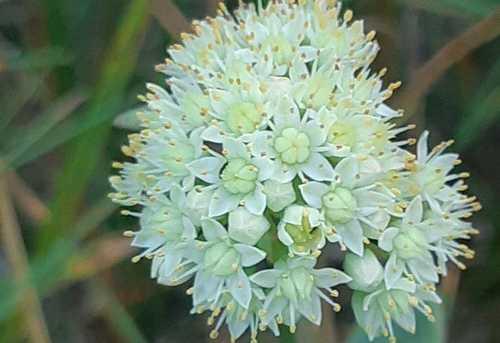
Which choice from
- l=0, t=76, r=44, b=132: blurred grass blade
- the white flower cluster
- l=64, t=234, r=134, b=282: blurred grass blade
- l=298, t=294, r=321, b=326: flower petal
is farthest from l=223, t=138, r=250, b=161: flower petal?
l=0, t=76, r=44, b=132: blurred grass blade

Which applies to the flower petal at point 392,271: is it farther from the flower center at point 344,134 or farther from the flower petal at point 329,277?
the flower center at point 344,134

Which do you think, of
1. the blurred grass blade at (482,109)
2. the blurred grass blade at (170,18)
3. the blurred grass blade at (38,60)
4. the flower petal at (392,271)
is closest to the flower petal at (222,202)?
the flower petal at (392,271)

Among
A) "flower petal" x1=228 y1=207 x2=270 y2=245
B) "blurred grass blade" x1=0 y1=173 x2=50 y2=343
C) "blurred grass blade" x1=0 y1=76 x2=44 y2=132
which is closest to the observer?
"flower petal" x1=228 y1=207 x2=270 y2=245

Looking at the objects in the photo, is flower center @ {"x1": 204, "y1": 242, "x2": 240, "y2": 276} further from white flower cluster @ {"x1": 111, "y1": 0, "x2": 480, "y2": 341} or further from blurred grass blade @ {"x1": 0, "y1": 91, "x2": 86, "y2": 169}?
blurred grass blade @ {"x1": 0, "y1": 91, "x2": 86, "y2": 169}

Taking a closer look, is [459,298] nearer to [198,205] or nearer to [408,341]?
[408,341]

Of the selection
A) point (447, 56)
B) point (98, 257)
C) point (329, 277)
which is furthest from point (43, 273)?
point (447, 56)

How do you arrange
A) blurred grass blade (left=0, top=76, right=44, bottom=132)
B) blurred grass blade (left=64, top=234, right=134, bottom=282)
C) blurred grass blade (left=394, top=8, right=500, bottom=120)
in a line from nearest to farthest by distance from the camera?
blurred grass blade (left=394, top=8, right=500, bottom=120)
blurred grass blade (left=64, top=234, right=134, bottom=282)
blurred grass blade (left=0, top=76, right=44, bottom=132)

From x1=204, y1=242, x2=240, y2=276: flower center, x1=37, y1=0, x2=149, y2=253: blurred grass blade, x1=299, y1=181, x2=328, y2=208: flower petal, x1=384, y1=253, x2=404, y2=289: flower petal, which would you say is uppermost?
x1=37, y1=0, x2=149, y2=253: blurred grass blade

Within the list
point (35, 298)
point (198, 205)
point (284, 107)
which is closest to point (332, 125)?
point (284, 107)
